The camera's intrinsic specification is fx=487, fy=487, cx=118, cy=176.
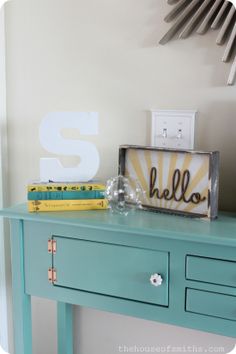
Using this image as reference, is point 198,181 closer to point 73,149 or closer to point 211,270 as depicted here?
point 211,270

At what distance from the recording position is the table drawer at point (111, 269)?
1145mm

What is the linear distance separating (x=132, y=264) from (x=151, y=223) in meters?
0.11

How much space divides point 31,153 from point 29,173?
0.23 feet

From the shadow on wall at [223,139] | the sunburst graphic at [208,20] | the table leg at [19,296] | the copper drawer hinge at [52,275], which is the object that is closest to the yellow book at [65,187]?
the table leg at [19,296]

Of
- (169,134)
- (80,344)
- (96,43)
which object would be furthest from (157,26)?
(80,344)

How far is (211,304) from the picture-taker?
110 cm

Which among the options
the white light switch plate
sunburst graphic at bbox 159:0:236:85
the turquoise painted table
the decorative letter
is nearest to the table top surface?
the turquoise painted table

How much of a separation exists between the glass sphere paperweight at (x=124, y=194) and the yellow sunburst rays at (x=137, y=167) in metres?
0.01

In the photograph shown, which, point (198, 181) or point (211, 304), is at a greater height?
point (198, 181)

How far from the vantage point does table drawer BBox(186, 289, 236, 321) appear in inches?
42.6

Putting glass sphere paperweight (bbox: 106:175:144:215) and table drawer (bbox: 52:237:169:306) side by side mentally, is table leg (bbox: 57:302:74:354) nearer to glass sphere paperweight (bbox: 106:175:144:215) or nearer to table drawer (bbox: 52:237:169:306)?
table drawer (bbox: 52:237:169:306)

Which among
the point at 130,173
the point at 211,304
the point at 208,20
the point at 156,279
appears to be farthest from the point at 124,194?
the point at 208,20

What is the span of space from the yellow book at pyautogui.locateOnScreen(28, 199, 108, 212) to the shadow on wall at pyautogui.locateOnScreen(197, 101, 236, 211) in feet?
1.06

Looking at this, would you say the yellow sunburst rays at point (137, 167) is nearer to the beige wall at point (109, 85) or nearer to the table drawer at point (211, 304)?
the beige wall at point (109, 85)
